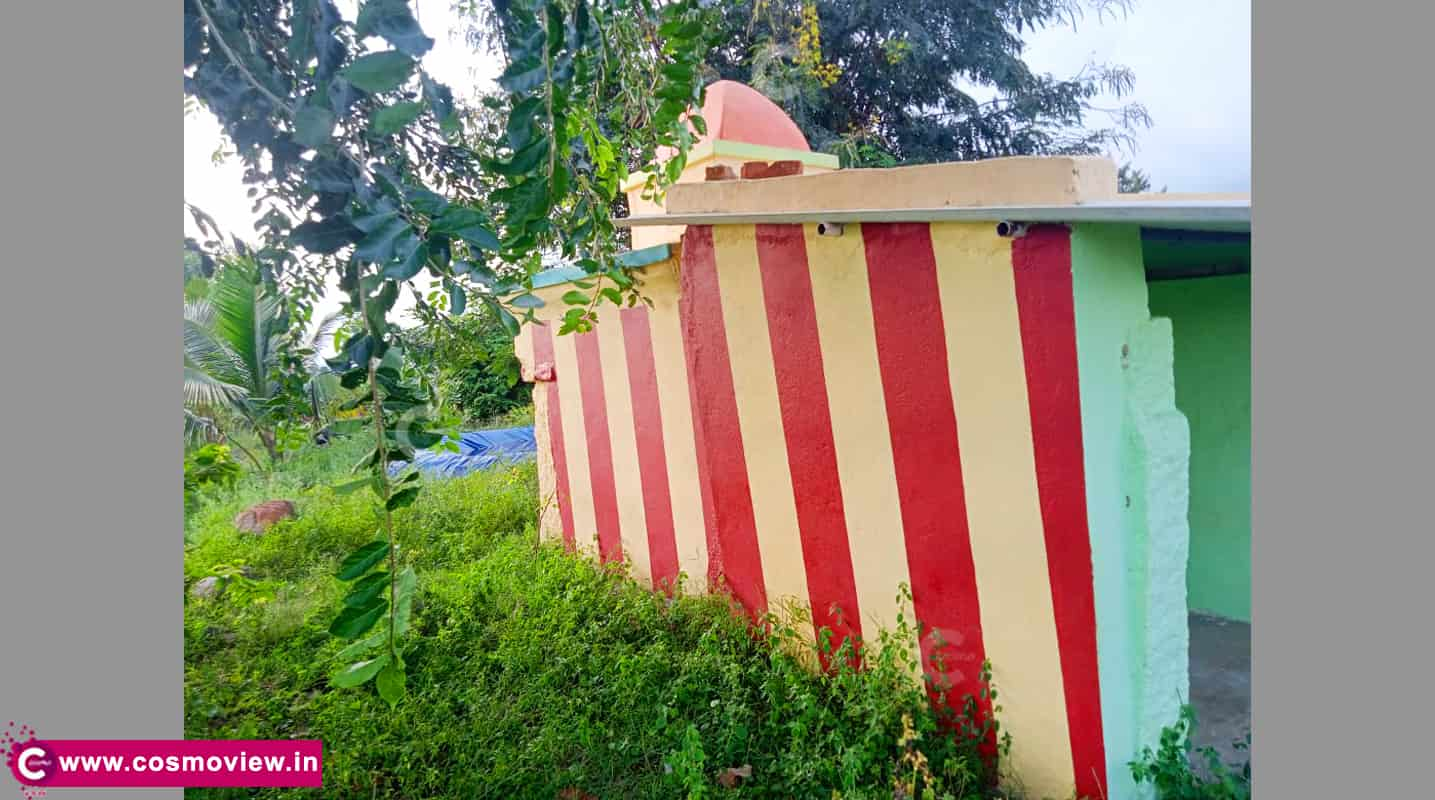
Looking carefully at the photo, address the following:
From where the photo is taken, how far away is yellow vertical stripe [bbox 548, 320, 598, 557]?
478 centimetres

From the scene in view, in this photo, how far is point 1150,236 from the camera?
102 inches

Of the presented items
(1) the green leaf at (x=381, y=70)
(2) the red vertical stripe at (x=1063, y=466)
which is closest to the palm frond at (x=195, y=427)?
(1) the green leaf at (x=381, y=70)

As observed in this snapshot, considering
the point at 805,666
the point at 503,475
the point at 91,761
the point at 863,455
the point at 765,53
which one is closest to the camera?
the point at 91,761

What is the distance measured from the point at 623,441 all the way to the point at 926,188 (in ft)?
7.97

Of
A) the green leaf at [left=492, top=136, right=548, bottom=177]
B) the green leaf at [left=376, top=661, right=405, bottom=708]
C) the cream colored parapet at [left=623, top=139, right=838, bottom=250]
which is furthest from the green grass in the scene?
the green leaf at [left=492, top=136, right=548, bottom=177]

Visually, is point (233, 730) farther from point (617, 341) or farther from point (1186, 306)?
point (1186, 306)

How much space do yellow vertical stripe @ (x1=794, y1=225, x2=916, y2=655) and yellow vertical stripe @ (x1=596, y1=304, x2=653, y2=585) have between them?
5.33 feet

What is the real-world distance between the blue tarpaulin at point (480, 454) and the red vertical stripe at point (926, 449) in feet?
20.6

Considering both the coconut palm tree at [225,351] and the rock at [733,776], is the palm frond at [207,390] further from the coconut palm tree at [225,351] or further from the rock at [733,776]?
the rock at [733,776]

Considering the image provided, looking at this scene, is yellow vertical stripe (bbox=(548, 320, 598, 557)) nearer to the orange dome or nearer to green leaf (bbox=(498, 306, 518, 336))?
the orange dome

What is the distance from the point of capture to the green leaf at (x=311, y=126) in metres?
1.29

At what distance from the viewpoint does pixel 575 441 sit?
4.88 m

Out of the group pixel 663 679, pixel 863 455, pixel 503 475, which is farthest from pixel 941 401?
pixel 503 475

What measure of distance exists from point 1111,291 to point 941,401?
62cm
